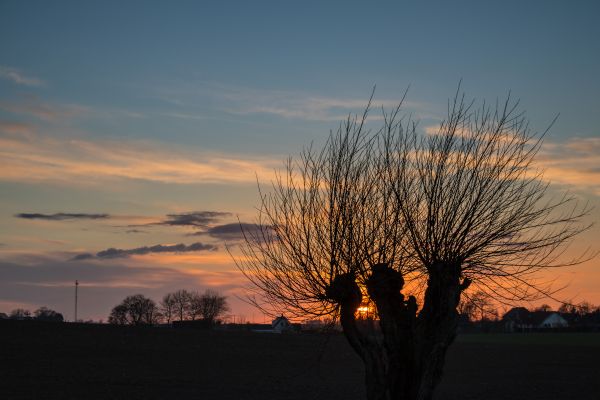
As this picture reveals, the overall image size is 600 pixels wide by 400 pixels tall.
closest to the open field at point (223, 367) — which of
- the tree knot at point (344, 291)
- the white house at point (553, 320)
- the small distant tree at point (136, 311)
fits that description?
the tree knot at point (344, 291)

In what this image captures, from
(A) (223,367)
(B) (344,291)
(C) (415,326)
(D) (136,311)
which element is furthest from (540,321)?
(B) (344,291)

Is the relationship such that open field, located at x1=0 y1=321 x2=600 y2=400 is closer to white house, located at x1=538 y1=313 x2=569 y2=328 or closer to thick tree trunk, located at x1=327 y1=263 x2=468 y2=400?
thick tree trunk, located at x1=327 y1=263 x2=468 y2=400

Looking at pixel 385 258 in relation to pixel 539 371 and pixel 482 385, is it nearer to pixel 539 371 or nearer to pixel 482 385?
pixel 482 385

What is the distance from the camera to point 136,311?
5020 inches

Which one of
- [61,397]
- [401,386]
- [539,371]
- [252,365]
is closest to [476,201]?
[401,386]

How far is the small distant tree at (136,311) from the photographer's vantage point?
12500 cm

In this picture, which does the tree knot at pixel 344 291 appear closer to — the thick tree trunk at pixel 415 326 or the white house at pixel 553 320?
the thick tree trunk at pixel 415 326

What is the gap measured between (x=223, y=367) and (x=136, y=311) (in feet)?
259

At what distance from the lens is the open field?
3984 centimetres

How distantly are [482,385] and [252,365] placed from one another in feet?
55.8

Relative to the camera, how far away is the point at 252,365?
54812 mm

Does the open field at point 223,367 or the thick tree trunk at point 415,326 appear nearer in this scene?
the thick tree trunk at point 415,326

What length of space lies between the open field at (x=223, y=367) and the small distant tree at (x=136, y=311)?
55.1 meters

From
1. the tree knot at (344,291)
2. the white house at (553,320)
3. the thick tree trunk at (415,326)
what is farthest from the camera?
the white house at (553,320)
